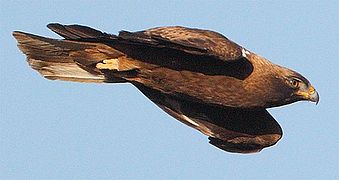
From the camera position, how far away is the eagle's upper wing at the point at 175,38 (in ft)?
34.6

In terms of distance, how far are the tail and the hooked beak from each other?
2.18 meters

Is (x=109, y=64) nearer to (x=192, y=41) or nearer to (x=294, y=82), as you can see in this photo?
(x=192, y=41)

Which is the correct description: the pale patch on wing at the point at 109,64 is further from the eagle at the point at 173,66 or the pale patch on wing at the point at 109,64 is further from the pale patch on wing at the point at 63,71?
the pale patch on wing at the point at 63,71

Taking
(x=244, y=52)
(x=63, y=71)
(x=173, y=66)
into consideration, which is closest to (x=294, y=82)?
(x=244, y=52)

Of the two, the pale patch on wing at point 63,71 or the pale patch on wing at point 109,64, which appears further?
the pale patch on wing at point 63,71

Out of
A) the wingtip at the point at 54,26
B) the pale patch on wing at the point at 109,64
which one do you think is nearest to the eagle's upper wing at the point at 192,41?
the pale patch on wing at the point at 109,64

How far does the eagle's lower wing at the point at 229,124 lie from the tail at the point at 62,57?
111 cm

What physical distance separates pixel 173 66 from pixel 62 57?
4.90 ft

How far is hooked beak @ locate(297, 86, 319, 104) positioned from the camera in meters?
11.8

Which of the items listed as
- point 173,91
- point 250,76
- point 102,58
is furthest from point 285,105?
point 102,58

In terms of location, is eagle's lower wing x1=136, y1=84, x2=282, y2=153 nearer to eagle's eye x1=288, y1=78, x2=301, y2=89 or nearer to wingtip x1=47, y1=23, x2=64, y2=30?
eagle's eye x1=288, y1=78, x2=301, y2=89

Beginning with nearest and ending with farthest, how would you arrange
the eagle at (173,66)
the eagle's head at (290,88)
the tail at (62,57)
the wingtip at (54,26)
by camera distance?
the eagle at (173,66)
the wingtip at (54,26)
the tail at (62,57)
the eagle's head at (290,88)

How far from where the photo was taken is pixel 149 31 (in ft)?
36.4

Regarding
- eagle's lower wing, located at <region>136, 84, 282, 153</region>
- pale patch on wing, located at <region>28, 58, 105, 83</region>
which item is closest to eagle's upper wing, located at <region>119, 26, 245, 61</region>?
pale patch on wing, located at <region>28, 58, 105, 83</region>
